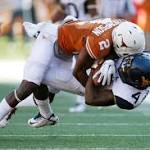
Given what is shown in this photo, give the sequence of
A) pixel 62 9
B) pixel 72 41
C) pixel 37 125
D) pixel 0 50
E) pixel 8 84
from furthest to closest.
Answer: pixel 0 50
pixel 8 84
pixel 62 9
pixel 37 125
pixel 72 41

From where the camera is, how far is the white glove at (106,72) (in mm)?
6328

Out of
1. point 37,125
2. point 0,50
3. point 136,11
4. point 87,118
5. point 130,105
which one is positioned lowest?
point 0,50

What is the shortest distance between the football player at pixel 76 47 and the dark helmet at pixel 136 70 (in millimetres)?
85

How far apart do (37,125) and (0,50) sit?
10.7 m

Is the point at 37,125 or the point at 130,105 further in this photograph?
the point at 37,125

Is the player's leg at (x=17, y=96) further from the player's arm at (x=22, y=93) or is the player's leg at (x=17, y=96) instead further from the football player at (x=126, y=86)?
the football player at (x=126, y=86)

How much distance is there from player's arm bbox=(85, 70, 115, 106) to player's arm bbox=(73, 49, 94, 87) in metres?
0.06

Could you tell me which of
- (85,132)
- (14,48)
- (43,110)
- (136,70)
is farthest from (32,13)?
(136,70)

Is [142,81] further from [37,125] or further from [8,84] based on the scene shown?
[8,84]

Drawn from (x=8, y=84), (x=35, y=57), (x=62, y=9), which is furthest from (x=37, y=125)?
(x=8, y=84)

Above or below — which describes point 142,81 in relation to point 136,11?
above

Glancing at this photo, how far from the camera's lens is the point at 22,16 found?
17.3 m

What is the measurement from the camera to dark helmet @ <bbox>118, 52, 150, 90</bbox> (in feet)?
20.3

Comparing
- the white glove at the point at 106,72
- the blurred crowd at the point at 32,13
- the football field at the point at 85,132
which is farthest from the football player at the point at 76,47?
the blurred crowd at the point at 32,13
